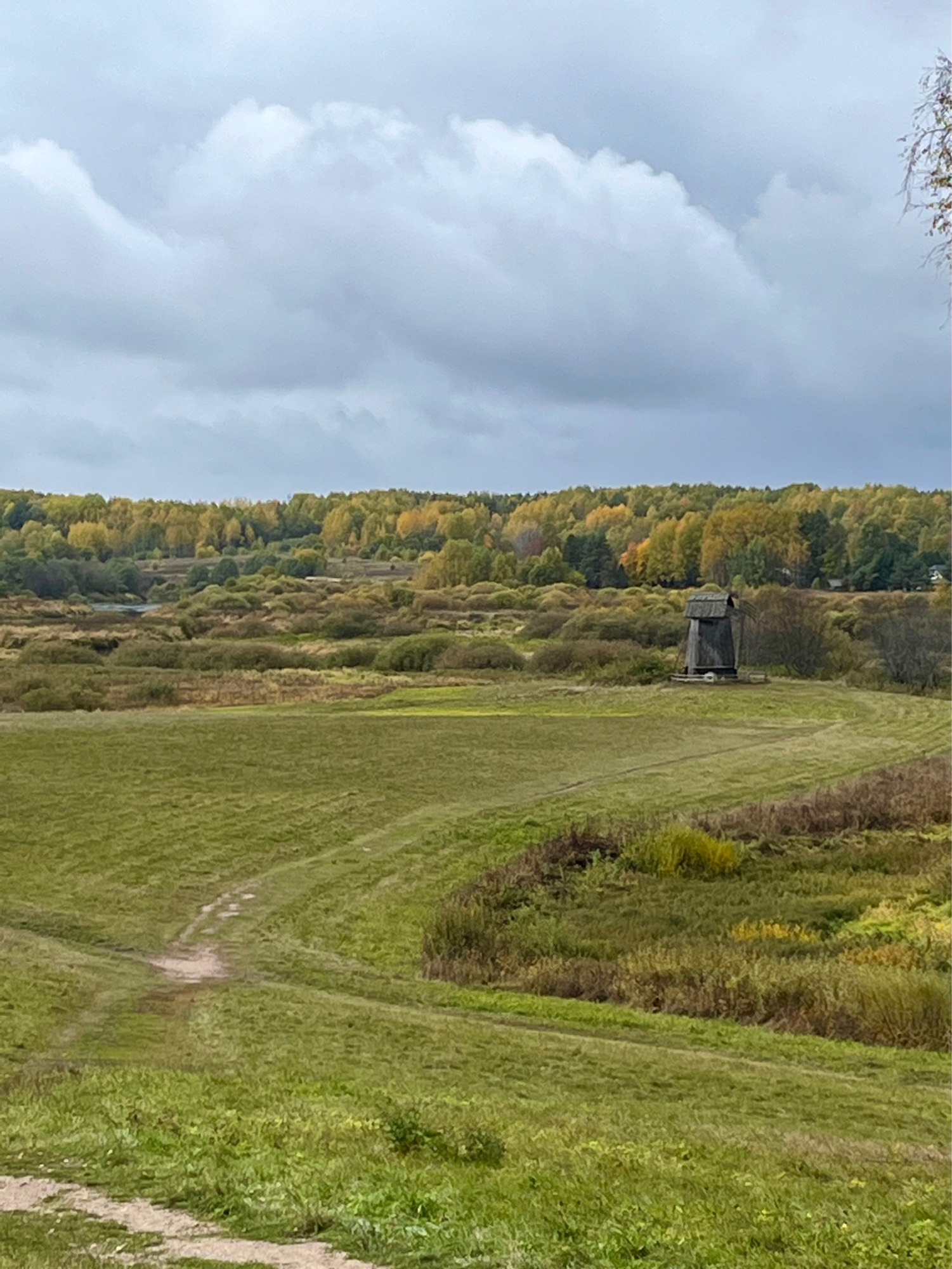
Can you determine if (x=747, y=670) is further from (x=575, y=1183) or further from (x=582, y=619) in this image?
(x=575, y=1183)

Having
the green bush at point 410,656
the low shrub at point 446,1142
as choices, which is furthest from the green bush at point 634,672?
the low shrub at point 446,1142

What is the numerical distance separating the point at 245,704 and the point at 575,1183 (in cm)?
4537

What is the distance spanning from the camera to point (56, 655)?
229 feet

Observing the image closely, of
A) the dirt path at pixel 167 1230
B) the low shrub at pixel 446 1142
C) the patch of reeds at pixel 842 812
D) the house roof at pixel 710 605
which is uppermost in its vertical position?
the house roof at pixel 710 605

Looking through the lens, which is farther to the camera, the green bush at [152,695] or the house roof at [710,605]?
the house roof at [710,605]

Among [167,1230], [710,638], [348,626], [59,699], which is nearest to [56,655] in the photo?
[59,699]

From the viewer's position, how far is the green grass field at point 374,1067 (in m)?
7.70

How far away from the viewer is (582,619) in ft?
278

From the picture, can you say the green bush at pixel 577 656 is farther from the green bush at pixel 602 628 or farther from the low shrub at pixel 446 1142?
the low shrub at pixel 446 1142

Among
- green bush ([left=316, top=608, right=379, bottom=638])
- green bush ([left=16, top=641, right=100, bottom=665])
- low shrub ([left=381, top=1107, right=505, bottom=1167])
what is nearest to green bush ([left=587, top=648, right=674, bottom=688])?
green bush ([left=16, top=641, right=100, bottom=665])

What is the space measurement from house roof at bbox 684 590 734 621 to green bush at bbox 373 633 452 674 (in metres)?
17.3

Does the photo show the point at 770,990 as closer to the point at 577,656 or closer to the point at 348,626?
the point at 577,656

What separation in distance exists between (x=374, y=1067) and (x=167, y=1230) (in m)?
6.20

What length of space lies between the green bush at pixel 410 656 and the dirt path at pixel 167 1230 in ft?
204
